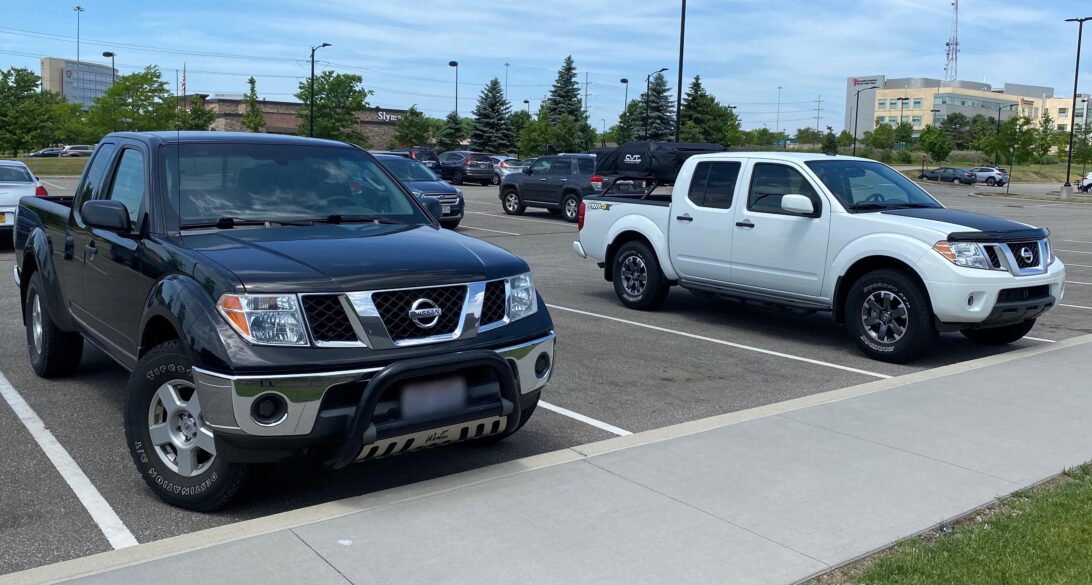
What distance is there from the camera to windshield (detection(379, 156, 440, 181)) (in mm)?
21500

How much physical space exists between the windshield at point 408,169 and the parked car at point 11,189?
7472mm

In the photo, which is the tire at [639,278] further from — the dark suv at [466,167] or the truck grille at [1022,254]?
the dark suv at [466,167]

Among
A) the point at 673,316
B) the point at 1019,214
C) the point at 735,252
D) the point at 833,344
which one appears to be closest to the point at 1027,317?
the point at 833,344

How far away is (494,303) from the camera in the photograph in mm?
4824

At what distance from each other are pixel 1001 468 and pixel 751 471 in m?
1.43

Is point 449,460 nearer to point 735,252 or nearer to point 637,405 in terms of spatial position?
point 637,405

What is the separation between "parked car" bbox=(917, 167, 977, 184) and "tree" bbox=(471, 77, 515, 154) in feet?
108

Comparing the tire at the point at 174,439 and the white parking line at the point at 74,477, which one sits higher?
the tire at the point at 174,439

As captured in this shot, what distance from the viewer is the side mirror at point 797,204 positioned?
29.3ft

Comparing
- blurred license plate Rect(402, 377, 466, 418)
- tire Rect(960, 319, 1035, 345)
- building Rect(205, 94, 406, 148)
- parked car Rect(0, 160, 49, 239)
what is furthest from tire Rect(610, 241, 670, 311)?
building Rect(205, 94, 406, 148)

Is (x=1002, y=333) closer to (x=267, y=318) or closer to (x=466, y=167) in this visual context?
(x=267, y=318)

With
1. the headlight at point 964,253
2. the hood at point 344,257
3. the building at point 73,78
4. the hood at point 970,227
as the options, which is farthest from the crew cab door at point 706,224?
the building at point 73,78

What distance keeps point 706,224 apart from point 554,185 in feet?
51.7

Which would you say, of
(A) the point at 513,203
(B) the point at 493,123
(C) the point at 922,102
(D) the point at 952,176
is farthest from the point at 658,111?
(C) the point at 922,102
